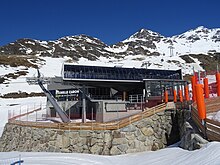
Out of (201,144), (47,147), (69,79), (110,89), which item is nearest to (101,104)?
(69,79)

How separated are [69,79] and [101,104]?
15.2ft

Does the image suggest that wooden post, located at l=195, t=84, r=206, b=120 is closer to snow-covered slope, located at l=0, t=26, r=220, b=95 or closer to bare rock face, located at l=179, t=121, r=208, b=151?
bare rock face, located at l=179, t=121, r=208, b=151

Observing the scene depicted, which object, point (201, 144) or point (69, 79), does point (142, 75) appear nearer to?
point (69, 79)

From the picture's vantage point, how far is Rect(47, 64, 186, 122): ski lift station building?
98.9ft

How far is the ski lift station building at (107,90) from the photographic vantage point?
98.9 feet

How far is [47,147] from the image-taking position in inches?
857

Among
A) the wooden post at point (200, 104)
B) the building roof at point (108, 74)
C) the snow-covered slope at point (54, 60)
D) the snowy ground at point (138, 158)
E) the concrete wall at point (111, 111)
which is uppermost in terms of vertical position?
the snow-covered slope at point (54, 60)

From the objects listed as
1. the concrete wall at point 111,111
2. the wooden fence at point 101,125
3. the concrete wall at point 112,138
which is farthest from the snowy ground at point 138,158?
the concrete wall at point 111,111

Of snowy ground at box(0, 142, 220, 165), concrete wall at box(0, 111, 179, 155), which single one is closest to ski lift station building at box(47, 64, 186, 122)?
concrete wall at box(0, 111, 179, 155)

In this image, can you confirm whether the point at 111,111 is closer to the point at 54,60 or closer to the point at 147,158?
the point at 147,158

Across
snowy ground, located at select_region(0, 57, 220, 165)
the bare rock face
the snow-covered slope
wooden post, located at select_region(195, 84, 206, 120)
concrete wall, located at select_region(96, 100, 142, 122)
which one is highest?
the snow-covered slope

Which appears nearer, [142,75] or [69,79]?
[69,79]

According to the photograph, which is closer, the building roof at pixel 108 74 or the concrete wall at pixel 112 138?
the concrete wall at pixel 112 138

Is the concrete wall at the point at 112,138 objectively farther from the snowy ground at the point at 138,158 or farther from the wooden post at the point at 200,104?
the wooden post at the point at 200,104
